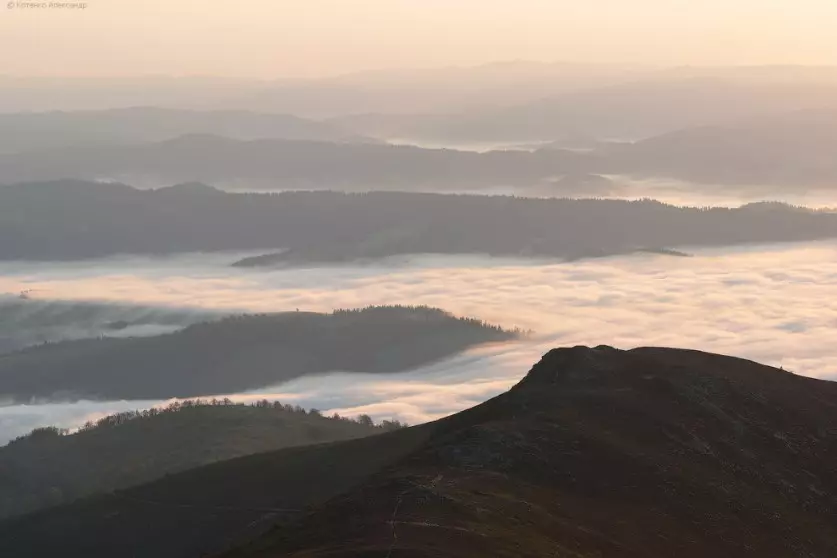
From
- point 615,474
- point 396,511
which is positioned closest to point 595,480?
point 615,474

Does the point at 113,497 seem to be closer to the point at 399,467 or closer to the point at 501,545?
the point at 399,467

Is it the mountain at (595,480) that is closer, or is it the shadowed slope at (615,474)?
the shadowed slope at (615,474)

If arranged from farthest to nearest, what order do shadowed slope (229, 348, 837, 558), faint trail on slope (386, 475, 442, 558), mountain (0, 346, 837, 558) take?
mountain (0, 346, 837, 558)
shadowed slope (229, 348, 837, 558)
faint trail on slope (386, 475, 442, 558)

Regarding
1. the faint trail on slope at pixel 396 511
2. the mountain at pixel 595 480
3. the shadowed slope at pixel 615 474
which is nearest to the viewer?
the faint trail on slope at pixel 396 511

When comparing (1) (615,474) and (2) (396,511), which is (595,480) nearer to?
(1) (615,474)

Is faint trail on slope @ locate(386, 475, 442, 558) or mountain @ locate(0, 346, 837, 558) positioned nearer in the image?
faint trail on slope @ locate(386, 475, 442, 558)

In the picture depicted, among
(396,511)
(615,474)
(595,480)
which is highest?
(396,511)

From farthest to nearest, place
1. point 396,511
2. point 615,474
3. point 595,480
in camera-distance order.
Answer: point 615,474 → point 595,480 → point 396,511

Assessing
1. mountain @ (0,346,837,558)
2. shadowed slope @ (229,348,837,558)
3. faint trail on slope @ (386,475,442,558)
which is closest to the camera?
faint trail on slope @ (386,475,442,558)

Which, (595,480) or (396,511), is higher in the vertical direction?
(396,511)

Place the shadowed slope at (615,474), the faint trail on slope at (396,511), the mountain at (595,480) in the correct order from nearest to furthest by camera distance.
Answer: the faint trail on slope at (396,511) < the shadowed slope at (615,474) < the mountain at (595,480)
